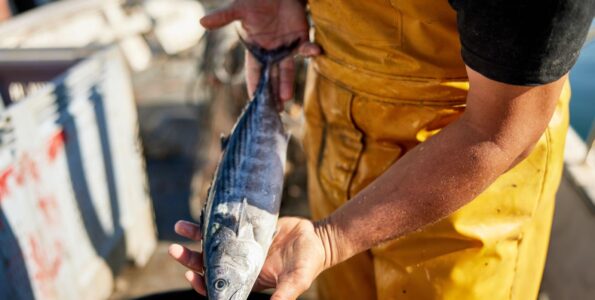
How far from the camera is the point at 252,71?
211 cm

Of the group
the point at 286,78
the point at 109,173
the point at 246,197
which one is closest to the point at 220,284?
the point at 246,197

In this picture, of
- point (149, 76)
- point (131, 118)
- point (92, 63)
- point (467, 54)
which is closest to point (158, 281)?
point (131, 118)

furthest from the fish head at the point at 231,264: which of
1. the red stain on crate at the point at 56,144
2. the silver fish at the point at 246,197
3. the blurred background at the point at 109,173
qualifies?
the red stain on crate at the point at 56,144

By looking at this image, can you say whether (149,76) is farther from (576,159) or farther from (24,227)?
(576,159)

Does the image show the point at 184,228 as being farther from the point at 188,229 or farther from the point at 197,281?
the point at 197,281

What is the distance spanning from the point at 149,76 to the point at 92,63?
3.88m

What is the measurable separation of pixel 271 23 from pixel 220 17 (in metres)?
0.21

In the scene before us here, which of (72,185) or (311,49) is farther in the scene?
(72,185)

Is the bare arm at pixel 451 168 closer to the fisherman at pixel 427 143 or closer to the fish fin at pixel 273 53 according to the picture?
the fisherman at pixel 427 143

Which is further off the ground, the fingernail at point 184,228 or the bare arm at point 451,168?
the bare arm at point 451,168

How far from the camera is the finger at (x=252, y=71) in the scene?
2086 millimetres

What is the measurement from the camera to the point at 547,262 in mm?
2607

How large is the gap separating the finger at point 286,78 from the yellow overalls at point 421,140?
32 cm

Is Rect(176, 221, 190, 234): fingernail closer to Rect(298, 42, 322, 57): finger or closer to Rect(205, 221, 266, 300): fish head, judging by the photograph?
Rect(205, 221, 266, 300): fish head
